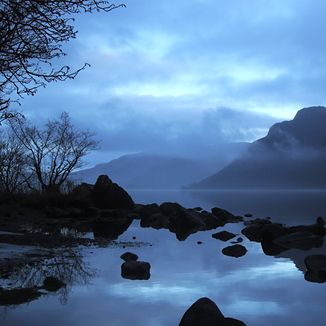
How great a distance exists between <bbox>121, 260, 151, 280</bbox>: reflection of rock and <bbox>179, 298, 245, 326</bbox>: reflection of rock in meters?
3.47

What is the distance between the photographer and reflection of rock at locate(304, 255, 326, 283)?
10.3 metres

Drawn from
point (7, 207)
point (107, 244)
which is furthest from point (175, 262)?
point (7, 207)

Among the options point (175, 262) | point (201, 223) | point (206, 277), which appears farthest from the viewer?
point (201, 223)

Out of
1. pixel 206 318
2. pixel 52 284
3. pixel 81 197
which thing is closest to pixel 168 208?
pixel 81 197

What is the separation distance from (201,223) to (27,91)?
1767 cm

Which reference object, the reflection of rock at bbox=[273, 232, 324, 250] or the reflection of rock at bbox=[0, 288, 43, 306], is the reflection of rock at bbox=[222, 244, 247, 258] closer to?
the reflection of rock at bbox=[273, 232, 324, 250]

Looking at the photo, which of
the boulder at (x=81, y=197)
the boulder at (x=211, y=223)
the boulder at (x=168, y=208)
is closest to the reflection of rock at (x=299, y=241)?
the boulder at (x=211, y=223)

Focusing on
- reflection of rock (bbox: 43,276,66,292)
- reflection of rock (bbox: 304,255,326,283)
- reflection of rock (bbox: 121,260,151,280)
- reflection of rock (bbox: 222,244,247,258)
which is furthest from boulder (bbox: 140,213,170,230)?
reflection of rock (bbox: 43,276,66,292)

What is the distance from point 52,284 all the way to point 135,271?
2396 millimetres

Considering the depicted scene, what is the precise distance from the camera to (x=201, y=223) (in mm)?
24750

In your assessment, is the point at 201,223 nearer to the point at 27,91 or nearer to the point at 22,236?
the point at 22,236

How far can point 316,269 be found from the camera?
11.2 m

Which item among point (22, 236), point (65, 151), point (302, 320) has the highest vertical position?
point (65, 151)

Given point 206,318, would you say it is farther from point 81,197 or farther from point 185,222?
point 81,197
